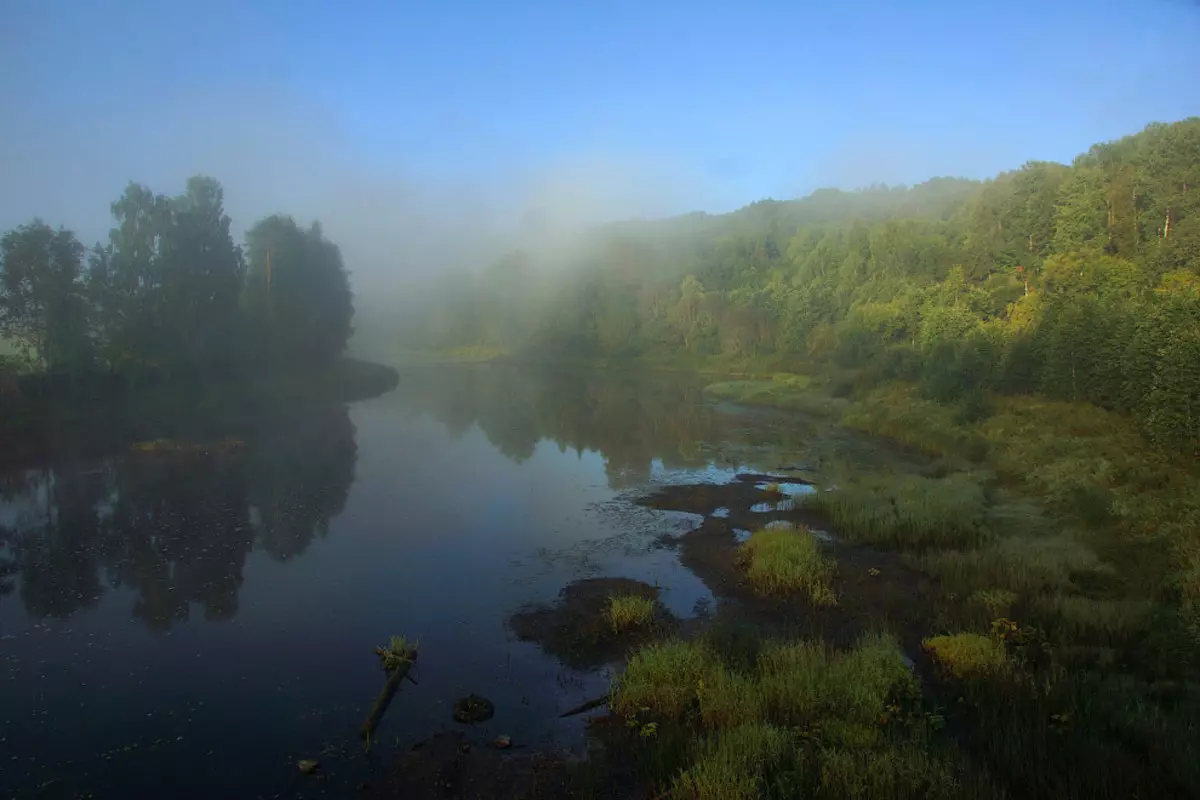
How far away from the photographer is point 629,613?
48.0ft

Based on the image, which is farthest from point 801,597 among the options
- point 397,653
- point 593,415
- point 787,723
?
point 593,415

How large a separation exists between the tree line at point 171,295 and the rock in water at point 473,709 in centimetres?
4443

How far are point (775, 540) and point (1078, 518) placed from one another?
30.8 ft

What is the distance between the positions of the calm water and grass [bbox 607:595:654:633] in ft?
3.82

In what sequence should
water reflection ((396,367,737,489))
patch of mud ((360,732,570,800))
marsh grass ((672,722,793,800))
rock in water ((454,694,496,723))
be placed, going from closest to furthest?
1. marsh grass ((672,722,793,800))
2. patch of mud ((360,732,570,800))
3. rock in water ((454,694,496,723))
4. water reflection ((396,367,737,489))

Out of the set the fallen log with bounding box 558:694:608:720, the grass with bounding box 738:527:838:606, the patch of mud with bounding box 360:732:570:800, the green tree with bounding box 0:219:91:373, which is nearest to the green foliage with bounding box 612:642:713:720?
the fallen log with bounding box 558:694:608:720

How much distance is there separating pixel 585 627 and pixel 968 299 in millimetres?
66403

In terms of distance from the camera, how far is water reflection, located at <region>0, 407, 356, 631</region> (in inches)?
667

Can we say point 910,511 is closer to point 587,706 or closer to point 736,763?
point 587,706

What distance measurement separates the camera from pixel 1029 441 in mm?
30469

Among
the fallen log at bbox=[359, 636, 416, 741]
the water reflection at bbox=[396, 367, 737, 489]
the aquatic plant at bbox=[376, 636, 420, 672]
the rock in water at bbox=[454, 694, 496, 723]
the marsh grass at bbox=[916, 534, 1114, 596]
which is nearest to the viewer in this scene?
the fallen log at bbox=[359, 636, 416, 741]

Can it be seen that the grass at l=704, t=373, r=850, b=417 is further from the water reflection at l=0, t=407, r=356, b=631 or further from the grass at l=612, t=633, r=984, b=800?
the grass at l=612, t=633, r=984, b=800

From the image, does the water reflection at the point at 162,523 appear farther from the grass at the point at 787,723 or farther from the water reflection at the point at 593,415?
the water reflection at the point at 593,415

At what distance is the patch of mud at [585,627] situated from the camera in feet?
44.8
